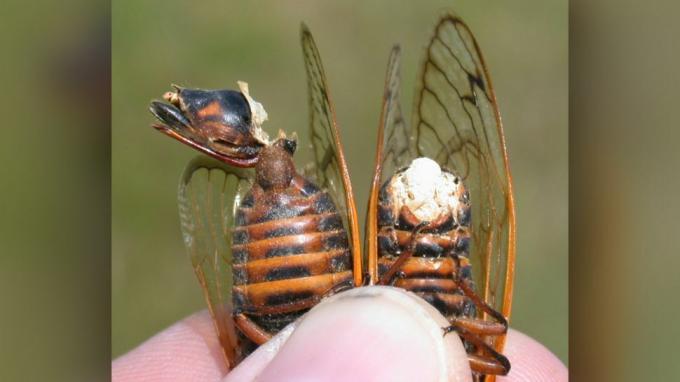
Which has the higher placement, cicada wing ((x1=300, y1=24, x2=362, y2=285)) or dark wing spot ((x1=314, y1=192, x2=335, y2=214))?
cicada wing ((x1=300, y1=24, x2=362, y2=285))

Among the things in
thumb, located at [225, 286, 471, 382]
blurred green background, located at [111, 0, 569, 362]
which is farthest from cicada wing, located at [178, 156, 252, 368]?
blurred green background, located at [111, 0, 569, 362]

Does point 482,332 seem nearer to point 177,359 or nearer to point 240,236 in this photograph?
point 240,236

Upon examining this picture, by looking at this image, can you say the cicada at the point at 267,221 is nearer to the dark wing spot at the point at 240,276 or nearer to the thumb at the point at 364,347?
the dark wing spot at the point at 240,276

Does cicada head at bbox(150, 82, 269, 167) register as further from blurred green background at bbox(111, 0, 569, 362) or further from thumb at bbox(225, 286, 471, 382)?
blurred green background at bbox(111, 0, 569, 362)

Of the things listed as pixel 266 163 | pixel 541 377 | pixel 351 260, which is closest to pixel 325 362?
pixel 351 260

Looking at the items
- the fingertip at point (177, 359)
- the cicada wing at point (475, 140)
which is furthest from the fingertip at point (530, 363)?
the fingertip at point (177, 359)

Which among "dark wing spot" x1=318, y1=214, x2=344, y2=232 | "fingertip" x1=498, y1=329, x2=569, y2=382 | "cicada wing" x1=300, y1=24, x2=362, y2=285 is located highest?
"cicada wing" x1=300, y1=24, x2=362, y2=285

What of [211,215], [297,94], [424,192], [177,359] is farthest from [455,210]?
[297,94]
